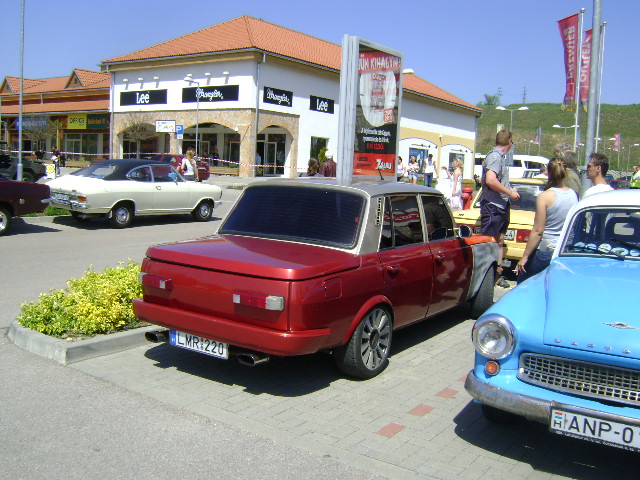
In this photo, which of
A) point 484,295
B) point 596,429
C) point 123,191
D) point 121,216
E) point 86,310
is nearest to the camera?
point 596,429

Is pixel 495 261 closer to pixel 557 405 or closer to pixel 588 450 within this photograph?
pixel 588 450

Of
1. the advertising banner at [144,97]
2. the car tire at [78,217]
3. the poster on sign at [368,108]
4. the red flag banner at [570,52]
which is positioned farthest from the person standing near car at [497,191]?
the advertising banner at [144,97]

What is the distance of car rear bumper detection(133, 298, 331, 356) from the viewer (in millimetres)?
4398

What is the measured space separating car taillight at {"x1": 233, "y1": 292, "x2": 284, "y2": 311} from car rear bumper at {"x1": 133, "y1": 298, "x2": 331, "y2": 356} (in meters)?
0.19

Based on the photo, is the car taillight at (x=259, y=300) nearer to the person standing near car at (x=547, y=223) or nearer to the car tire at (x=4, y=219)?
the person standing near car at (x=547, y=223)

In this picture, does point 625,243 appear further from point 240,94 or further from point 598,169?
point 240,94

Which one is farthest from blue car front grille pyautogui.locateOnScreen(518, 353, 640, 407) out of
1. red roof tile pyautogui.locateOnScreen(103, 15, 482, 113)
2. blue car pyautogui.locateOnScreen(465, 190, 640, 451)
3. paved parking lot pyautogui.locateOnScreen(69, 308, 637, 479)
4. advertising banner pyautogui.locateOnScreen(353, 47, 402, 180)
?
red roof tile pyautogui.locateOnScreen(103, 15, 482, 113)

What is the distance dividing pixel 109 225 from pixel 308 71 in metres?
26.6

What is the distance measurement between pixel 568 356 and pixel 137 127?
1704 inches

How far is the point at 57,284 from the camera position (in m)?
8.41

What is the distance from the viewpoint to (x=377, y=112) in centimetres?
1086

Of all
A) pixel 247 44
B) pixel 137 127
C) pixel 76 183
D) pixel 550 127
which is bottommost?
pixel 76 183

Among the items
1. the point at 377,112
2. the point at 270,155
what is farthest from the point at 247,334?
the point at 270,155

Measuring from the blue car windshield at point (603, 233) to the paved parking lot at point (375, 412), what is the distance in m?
1.54
